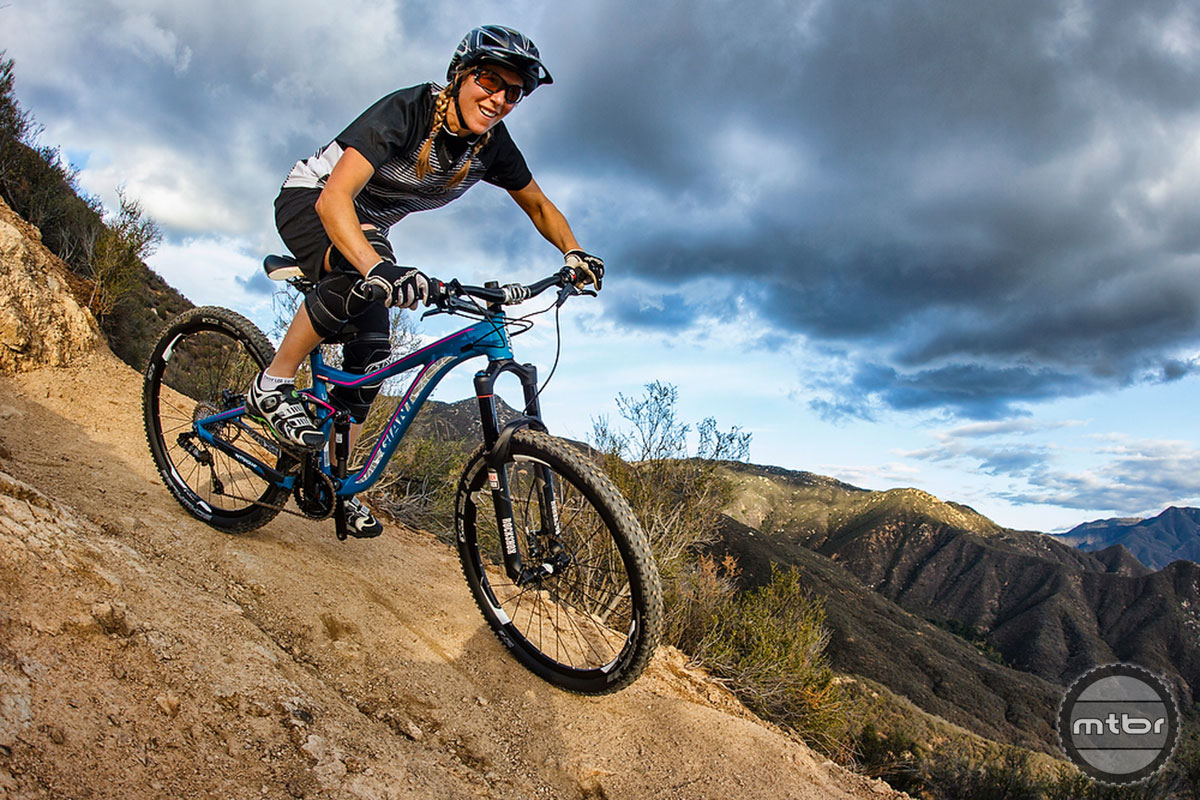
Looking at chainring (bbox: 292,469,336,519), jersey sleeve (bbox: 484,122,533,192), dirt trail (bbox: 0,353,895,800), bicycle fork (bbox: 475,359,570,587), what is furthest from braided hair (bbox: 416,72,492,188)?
dirt trail (bbox: 0,353,895,800)

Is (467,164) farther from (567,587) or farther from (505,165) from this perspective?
(567,587)

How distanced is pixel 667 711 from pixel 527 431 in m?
1.84

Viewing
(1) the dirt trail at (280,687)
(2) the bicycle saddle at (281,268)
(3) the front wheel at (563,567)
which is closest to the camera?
(1) the dirt trail at (280,687)

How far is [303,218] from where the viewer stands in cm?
372

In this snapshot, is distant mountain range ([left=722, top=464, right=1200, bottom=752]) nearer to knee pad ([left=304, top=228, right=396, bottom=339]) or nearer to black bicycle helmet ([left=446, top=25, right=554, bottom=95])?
knee pad ([left=304, top=228, right=396, bottom=339])

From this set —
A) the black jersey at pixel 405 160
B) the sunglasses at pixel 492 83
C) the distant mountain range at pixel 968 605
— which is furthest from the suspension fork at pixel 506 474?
the distant mountain range at pixel 968 605

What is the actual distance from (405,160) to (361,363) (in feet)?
4.21

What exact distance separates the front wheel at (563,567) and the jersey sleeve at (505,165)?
5.72ft

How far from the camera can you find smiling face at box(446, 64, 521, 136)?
131 inches

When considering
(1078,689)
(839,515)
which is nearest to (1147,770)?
(1078,689)

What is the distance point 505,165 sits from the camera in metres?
4.05

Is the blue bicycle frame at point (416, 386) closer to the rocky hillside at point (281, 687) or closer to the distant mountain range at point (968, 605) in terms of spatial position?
the rocky hillside at point (281, 687)

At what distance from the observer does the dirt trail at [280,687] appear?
214cm

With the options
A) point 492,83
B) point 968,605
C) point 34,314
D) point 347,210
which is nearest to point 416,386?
point 347,210
